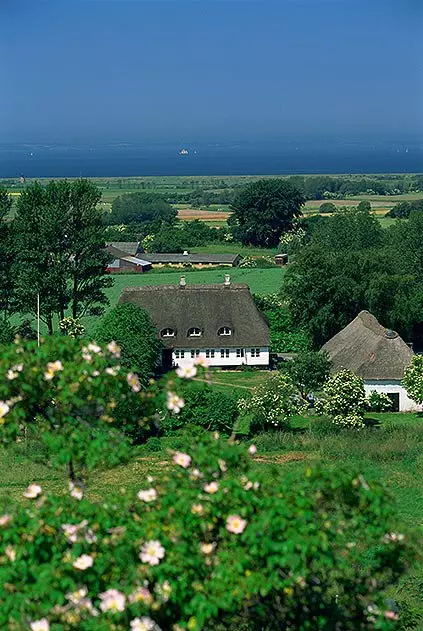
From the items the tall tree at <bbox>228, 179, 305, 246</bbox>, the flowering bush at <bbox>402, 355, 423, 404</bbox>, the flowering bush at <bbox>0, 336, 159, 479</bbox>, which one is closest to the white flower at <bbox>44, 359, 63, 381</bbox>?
the flowering bush at <bbox>0, 336, 159, 479</bbox>

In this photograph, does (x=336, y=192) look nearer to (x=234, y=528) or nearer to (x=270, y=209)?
(x=270, y=209)

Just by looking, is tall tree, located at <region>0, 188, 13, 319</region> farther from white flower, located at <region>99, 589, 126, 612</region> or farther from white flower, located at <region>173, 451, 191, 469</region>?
white flower, located at <region>99, 589, 126, 612</region>

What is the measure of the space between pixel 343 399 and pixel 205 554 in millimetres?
20031

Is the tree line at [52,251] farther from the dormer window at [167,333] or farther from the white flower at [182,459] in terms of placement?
the white flower at [182,459]

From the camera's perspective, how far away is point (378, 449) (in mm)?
22562

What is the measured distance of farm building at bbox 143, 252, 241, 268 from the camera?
57219 mm

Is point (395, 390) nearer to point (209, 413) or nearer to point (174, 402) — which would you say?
point (209, 413)

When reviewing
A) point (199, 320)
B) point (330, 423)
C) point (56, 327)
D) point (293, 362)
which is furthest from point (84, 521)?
point (56, 327)

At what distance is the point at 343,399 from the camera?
25.1m

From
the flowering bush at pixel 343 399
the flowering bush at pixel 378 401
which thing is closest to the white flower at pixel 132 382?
the flowering bush at pixel 343 399

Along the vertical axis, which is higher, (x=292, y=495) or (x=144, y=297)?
(x=292, y=495)

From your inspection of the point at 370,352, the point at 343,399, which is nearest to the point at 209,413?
the point at 343,399

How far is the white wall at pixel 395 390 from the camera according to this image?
1078 inches

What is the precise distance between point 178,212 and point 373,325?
71432 millimetres
